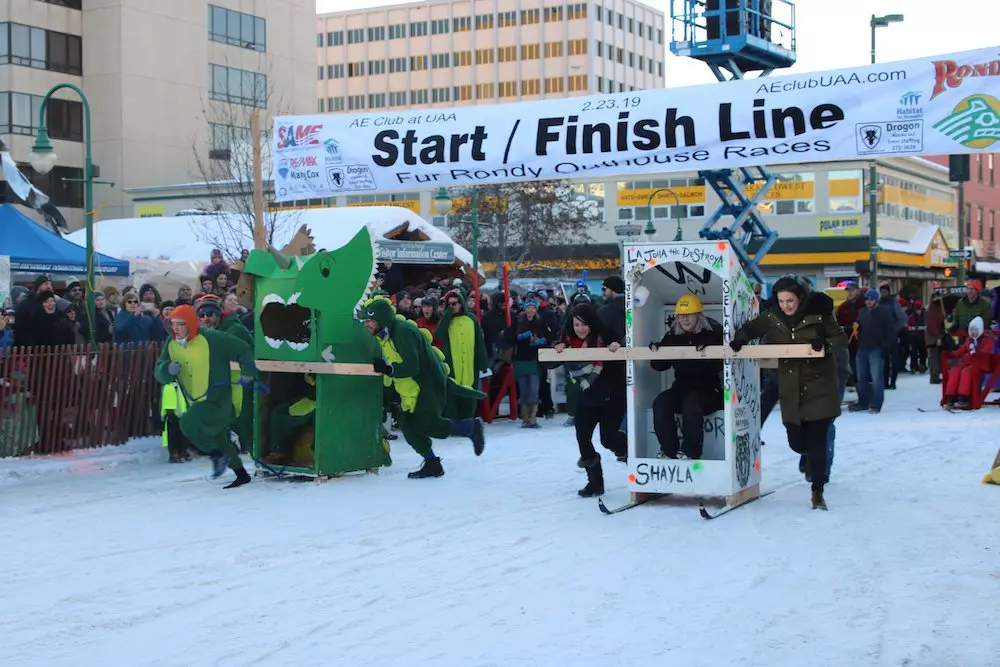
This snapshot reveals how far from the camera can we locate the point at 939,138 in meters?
10.3

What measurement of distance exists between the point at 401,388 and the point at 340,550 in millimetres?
3435

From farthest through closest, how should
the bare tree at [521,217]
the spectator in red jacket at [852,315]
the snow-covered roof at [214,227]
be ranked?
the bare tree at [521,217]
the snow-covered roof at [214,227]
the spectator in red jacket at [852,315]

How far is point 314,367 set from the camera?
1095cm

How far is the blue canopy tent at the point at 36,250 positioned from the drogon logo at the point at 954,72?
1225 cm

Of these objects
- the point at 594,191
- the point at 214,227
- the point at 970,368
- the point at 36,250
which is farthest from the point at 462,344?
the point at 594,191

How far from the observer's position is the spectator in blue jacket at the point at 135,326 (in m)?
14.0

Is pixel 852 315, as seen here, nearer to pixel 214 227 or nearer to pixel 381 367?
pixel 381 367

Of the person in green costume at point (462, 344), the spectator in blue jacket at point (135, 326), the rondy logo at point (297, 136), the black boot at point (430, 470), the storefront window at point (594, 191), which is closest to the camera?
the black boot at point (430, 470)

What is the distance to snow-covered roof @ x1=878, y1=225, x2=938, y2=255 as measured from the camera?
51.1 meters

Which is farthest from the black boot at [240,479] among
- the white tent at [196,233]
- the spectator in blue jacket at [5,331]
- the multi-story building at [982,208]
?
the multi-story building at [982,208]

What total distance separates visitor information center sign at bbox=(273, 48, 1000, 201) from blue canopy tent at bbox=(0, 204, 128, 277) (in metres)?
6.64

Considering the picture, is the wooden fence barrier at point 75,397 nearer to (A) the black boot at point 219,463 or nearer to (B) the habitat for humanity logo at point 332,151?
(A) the black boot at point 219,463

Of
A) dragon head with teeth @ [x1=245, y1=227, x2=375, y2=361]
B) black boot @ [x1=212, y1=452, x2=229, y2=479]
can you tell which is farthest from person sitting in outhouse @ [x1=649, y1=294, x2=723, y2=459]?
black boot @ [x1=212, y1=452, x2=229, y2=479]

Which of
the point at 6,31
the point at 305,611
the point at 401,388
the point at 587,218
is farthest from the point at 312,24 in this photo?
the point at 305,611
